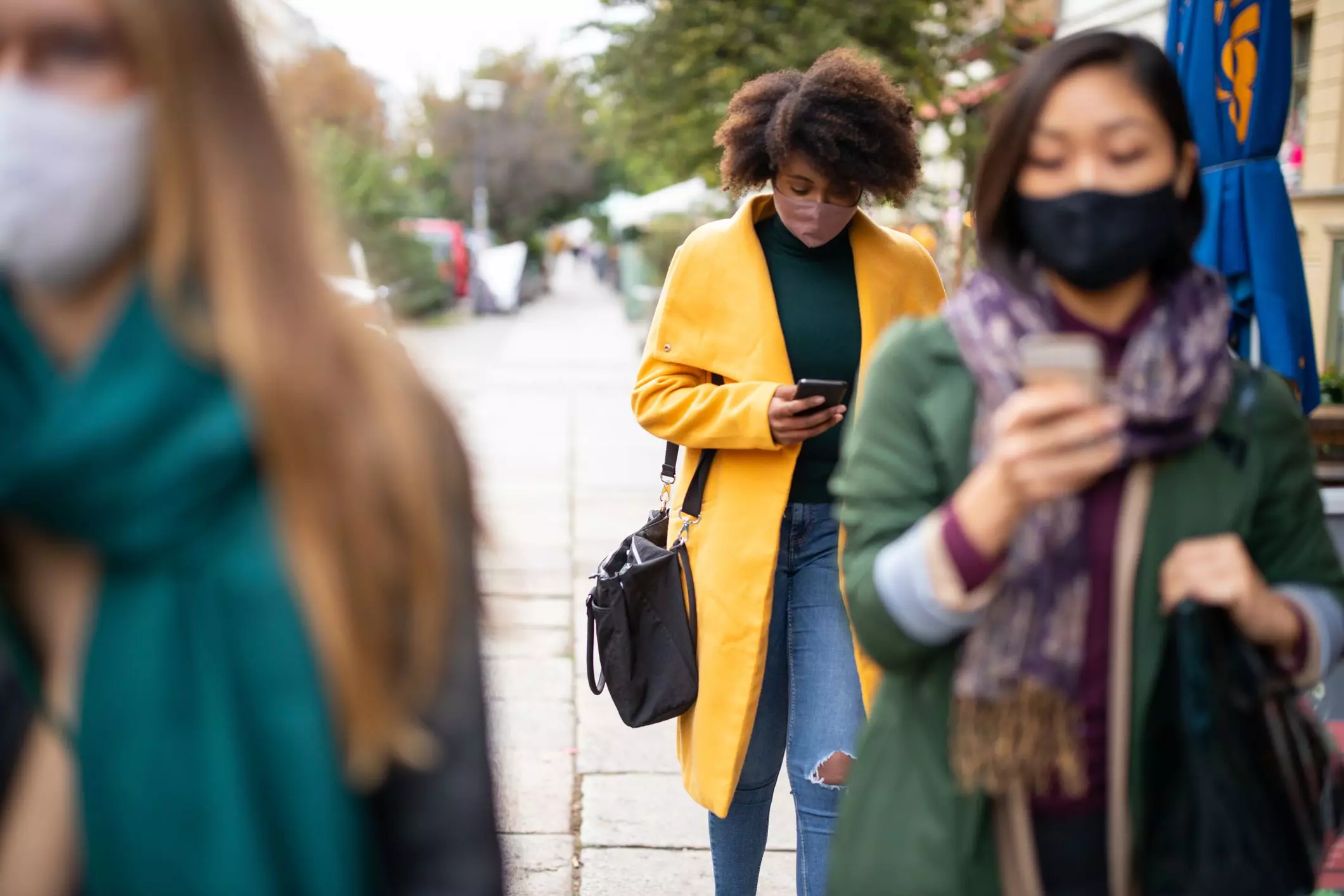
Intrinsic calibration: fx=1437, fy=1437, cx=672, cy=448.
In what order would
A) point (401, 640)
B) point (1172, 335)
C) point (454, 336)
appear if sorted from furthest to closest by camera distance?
point (454, 336) < point (1172, 335) < point (401, 640)

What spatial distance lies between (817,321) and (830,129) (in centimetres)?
45

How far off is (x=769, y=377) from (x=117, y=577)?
84.3 inches

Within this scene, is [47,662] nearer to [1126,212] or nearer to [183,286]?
[183,286]

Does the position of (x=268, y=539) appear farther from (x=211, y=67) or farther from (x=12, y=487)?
(x=211, y=67)

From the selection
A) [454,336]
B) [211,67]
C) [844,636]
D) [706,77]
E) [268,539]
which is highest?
[706,77]

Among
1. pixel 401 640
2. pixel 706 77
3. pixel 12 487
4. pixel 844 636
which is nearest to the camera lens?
pixel 12 487

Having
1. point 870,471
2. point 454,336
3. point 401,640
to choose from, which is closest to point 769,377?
point 870,471

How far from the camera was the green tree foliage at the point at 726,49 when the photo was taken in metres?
10.4

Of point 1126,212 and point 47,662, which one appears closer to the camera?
point 47,662

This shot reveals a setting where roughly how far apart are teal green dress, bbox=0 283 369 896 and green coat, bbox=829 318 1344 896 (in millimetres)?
727

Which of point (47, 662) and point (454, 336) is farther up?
point (47, 662)

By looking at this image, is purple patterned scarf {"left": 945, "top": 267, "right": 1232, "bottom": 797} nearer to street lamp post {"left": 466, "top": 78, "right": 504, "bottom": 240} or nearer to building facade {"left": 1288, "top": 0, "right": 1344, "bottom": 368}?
building facade {"left": 1288, "top": 0, "right": 1344, "bottom": 368}

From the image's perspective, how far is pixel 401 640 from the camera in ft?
4.40

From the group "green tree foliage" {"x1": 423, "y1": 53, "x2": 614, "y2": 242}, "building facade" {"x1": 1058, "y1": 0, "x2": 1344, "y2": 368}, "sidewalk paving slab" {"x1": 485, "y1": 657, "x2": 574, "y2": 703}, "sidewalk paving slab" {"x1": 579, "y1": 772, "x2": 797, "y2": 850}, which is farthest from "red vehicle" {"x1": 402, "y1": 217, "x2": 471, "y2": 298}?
"sidewalk paving slab" {"x1": 579, "y1": 772, "x2": 797, "y2": 850}
